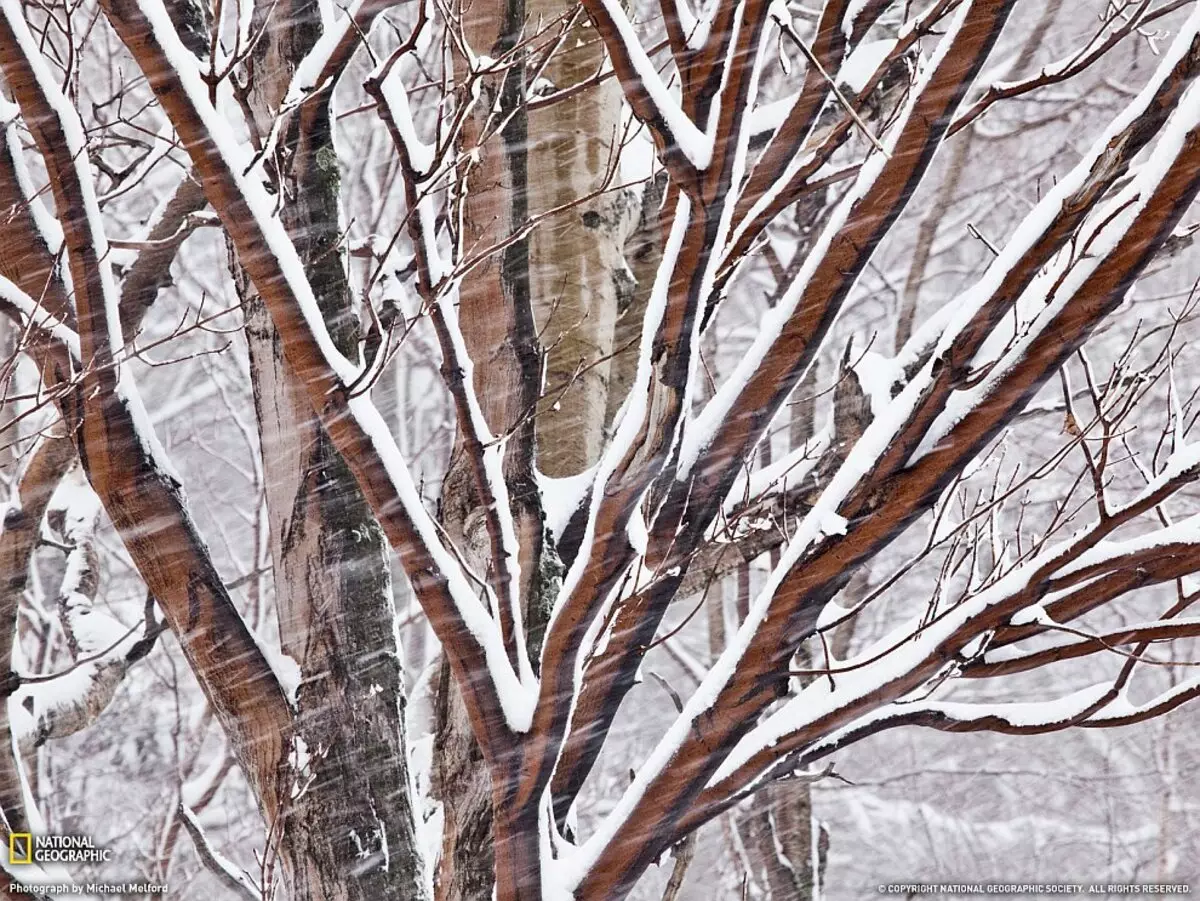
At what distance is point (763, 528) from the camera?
2.30 meters

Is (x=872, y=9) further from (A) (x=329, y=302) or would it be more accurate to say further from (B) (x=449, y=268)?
(A) (x=329, y=302)

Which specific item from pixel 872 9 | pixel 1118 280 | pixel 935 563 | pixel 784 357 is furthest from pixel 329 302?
pixel 935 563

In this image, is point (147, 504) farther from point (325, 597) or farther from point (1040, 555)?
point (1040, 555)

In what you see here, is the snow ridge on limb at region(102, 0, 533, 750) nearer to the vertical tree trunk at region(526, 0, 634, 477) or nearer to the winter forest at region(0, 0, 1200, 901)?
the winter forest at region(0, 0, 1200, 901)

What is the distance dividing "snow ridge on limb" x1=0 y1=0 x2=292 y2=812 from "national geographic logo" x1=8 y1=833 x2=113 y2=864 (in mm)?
554

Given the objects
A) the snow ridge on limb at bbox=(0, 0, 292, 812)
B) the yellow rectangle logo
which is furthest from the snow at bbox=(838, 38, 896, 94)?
the yellow rectangle logo

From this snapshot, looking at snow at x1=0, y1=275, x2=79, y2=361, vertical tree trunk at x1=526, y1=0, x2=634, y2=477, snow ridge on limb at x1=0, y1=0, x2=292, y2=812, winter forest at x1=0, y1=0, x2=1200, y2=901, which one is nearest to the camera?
winter forest at x1=0, y1=0, x2=1200, y2=901

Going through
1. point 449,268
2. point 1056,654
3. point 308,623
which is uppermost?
point 449,268

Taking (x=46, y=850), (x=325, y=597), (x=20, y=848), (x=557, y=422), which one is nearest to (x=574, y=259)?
(x=557, y=422)

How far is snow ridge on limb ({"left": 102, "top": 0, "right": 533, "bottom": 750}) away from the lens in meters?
1.45

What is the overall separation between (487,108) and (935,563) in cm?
522

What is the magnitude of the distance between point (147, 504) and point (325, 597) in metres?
0.35

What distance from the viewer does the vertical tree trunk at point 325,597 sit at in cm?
Answer: 187

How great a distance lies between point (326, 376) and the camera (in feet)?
4.99
